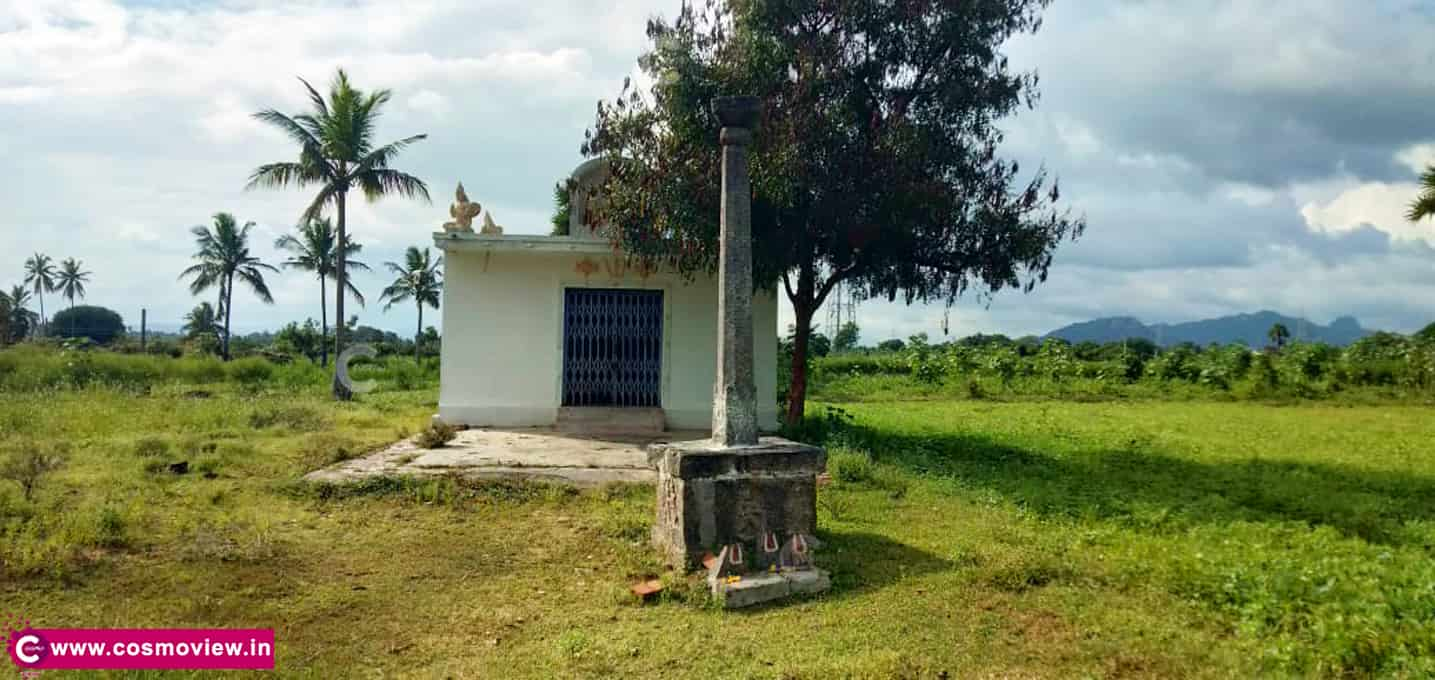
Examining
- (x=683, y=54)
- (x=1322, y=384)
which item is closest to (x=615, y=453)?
(x=683, y=54)

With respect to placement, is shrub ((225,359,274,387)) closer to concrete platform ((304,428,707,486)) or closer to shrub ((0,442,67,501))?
concrete platform ((304,428,707,486))

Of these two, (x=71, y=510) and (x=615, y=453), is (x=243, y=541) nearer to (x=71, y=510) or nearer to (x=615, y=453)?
(x=71, y=510)

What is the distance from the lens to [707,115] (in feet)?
31.2

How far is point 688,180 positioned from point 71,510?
618cm

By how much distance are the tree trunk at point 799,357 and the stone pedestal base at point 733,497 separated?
5128 mm

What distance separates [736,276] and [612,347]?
620 centimetres

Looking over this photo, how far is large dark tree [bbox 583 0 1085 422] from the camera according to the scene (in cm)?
909

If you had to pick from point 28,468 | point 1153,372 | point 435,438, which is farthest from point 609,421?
point 1153,372

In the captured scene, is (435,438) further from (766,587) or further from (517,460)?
(766,587)

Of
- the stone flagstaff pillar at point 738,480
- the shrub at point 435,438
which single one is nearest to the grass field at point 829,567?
the stone flagstaff pillar at point 738,480

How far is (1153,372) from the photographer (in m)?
21.1

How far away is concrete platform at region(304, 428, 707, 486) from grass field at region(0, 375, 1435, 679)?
1.32 ft

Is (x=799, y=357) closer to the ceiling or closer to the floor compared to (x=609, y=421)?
closer to the ceiling

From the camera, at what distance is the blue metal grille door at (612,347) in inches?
454
